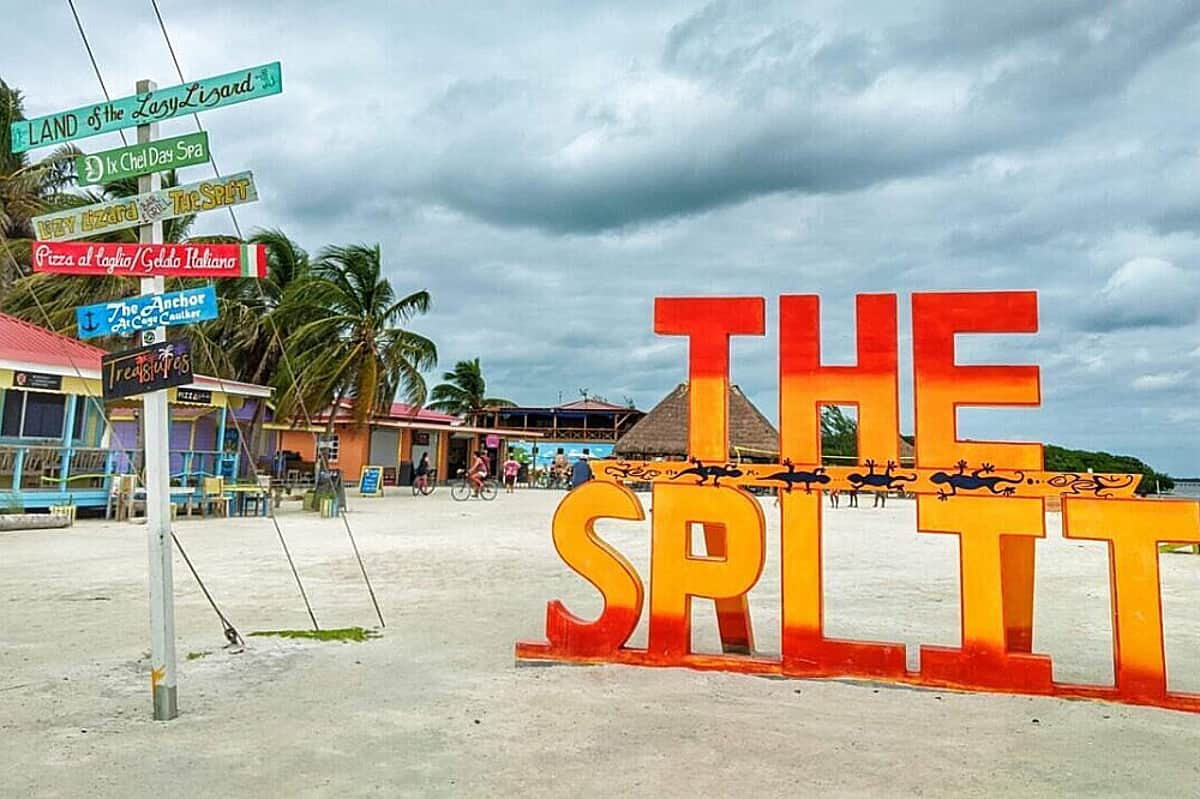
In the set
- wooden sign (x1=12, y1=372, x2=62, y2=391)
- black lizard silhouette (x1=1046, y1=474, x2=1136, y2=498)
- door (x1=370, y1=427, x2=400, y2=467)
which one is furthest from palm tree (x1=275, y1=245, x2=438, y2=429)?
black lizard silhouette (x1=1046, y1=474, x2=1136, y2=498)

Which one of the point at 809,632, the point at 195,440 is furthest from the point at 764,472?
the point at 195,440

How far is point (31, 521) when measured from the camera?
14469 mm

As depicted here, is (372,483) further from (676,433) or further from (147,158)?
(147,158)

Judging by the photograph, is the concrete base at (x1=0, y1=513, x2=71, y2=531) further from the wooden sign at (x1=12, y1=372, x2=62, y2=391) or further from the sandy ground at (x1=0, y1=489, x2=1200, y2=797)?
the sandy ground at (x1=0, y1=489, x2=1200, y2=797)

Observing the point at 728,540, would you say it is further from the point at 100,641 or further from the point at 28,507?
the point at 28,507

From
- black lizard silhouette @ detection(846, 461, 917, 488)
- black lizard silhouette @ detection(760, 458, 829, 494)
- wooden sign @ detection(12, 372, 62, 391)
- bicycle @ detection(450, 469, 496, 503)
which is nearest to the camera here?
black lizard silhouette @ detection(846, 461, 917, 488)

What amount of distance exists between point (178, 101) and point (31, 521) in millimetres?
12189

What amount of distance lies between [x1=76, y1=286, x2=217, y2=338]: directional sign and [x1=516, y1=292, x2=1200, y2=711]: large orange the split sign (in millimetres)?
2598

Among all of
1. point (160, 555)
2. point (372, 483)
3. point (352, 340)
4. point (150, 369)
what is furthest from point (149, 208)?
point (372, 483)

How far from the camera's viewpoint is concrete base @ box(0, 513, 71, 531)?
1414 centimetres

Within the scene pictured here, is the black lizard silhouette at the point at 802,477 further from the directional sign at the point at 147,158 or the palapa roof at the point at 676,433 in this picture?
the palapa roof at the point at 676,433

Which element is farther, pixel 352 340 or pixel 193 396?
pixel 352 340

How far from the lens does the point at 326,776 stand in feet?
12.5

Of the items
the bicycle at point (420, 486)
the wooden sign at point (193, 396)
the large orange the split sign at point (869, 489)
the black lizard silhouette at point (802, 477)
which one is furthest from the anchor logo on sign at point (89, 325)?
the bicycle at point (420, 486)
